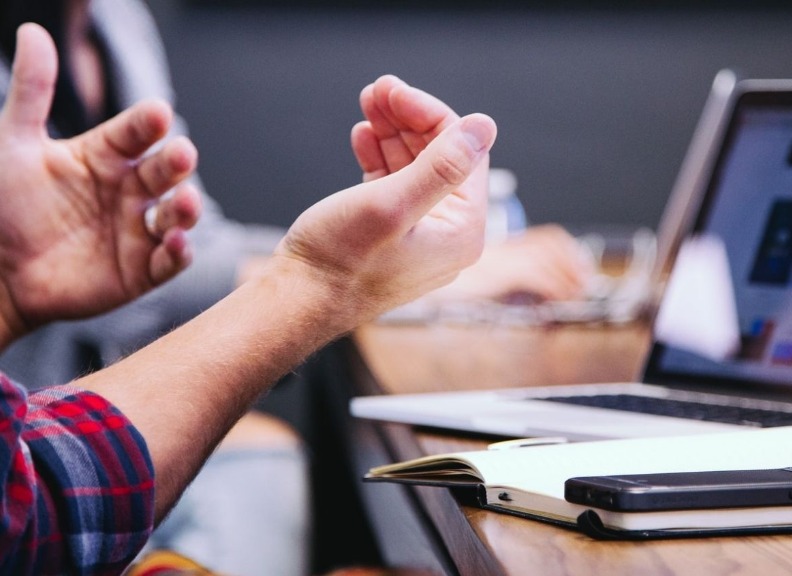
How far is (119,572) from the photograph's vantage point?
0.58m

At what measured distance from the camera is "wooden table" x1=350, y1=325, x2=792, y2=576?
18.8 inches

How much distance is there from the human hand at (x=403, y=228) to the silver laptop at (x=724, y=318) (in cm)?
13

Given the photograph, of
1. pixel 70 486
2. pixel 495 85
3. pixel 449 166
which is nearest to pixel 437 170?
pixel 449 166

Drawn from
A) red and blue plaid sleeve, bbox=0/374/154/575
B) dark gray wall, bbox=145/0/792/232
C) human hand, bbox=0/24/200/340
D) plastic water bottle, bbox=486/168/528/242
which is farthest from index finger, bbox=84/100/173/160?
dark gray wall, bbox=145/0/792/232

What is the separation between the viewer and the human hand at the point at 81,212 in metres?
0.96

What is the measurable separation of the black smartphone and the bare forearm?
22 cm

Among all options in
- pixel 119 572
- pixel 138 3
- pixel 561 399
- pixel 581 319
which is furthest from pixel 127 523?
pixel 138 3

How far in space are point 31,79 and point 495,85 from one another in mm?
1965

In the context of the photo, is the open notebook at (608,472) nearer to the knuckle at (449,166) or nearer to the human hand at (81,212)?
the knuckle at (449,166)

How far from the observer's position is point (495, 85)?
2.77m

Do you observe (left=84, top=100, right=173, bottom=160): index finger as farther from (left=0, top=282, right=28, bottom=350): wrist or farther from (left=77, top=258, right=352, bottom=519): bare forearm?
(left=77, top=258, right=352, bottom=519): bare forearm

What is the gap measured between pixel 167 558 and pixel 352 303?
0.33 metres

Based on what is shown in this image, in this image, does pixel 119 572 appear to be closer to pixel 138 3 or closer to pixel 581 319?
pixel 581 319

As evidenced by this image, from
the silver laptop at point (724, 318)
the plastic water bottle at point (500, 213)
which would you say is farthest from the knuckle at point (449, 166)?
the plastic water bottle at point (500, 213)
